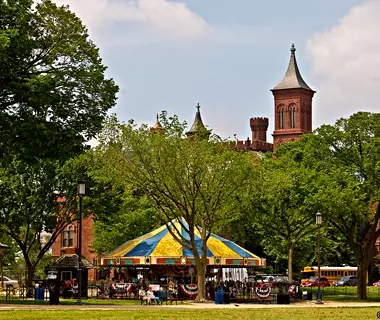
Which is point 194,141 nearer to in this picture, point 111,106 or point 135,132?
point 135,132

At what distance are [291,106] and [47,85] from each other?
128 m

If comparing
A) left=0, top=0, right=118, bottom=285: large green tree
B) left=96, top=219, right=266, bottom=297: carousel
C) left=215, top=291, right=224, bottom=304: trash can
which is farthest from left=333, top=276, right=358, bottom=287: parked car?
left=0, top=0, right=118, bottom=285: large green tree

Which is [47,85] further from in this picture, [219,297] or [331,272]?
[331,272]

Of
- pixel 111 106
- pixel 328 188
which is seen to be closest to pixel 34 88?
pixel 111 106

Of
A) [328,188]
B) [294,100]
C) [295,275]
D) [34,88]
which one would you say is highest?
[294,100]

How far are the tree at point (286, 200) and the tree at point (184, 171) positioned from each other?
6.11 m

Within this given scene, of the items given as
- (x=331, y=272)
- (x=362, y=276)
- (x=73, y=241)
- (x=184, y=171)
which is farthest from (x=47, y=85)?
(x=331, y=272)

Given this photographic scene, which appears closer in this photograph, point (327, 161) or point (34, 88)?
point (34, 88)

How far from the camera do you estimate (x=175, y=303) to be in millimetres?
45750

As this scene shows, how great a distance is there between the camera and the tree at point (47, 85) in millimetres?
39531

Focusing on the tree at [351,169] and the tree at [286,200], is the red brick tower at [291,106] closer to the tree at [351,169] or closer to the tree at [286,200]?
the tree at [286,200]

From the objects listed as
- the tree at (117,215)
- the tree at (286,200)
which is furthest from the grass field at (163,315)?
the tree at (117,215)

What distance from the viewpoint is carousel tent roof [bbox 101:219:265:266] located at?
51750 millimetres

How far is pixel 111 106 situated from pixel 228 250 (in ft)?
46.7
